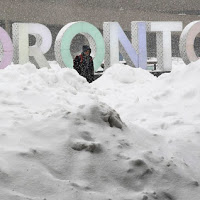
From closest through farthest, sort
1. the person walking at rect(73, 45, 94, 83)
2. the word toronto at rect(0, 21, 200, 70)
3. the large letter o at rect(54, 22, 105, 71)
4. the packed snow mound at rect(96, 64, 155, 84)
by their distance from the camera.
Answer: the person walking at rect(73, 45, 94, 83) → the packed snow mound at rect(96, 64, 155, 84) → the large letter o at rect(54, 22, 105, 71) → the word toronto at rect(0, 21, 200, 70)

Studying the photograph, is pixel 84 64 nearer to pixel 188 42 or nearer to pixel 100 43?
pixel 100 43

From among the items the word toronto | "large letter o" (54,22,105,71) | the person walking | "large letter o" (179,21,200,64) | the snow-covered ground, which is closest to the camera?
the snow-covered ground

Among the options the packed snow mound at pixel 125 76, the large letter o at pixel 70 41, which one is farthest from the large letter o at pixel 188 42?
the packed snow mound at pixel 125 76

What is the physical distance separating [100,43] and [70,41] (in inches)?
51.2

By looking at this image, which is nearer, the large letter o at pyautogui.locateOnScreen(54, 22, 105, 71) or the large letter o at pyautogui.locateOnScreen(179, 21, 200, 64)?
the large letter o at pyautogui.locateOnScreen(54, 22, 105, 71)

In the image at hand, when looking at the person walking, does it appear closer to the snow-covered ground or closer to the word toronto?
the word toronto

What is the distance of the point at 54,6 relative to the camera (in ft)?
105

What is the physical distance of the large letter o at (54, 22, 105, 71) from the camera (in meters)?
14.7

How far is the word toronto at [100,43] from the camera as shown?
1481cm

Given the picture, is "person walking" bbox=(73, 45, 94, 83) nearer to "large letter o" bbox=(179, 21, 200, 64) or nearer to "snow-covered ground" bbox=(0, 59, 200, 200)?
"snow-covered ground" bbox=(0, 59, 200, 200)

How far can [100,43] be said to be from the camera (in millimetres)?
15719

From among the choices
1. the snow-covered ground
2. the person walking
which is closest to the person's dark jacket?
the person walking

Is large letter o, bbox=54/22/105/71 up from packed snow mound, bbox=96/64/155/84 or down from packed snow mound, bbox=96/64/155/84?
up

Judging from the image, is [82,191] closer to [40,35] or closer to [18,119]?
[18,119]
